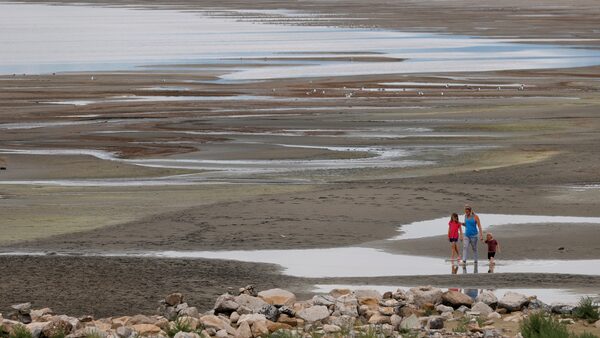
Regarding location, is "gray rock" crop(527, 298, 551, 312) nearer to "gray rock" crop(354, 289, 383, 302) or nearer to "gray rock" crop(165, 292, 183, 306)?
"gray rock" crop(354, 289, 383, 302)

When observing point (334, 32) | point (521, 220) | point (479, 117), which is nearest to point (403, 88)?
point (479, 117)

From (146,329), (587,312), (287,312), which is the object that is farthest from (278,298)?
(587,312)

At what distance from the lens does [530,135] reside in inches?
1665

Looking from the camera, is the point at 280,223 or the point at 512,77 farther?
the point at 512,77

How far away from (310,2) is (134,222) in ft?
522

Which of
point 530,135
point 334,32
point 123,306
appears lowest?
point 123,306

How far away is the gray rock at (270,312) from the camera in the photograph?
1608 centimetres

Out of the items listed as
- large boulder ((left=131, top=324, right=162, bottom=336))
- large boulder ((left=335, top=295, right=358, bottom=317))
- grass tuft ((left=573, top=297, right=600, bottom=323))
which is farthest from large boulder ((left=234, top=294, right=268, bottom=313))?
grass tuft ((left=573, top=297, right=600, bottom=323))

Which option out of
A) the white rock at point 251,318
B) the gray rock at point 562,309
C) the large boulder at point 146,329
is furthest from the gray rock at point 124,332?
the gray rock at point 562,309

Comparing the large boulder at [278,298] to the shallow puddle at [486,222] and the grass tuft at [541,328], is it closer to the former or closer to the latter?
the grass tuft at [541,328]

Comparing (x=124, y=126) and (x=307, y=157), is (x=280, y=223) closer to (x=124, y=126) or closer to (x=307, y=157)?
(x=307, y=157)

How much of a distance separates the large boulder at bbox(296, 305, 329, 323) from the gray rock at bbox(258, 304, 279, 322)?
0.28 m

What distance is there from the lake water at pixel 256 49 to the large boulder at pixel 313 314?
50.7 metres

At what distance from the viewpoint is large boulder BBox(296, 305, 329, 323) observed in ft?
52.4
